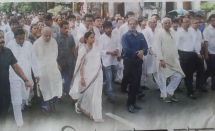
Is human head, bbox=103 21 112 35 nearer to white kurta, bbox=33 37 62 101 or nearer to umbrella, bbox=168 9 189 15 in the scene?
white kurta, bbox=33 37 62 101

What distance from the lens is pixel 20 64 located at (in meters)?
2.54

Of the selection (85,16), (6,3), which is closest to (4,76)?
(6,3)

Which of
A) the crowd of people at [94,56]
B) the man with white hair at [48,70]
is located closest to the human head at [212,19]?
the crowd of people at [94,56]

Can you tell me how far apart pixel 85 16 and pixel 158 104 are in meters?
1.10

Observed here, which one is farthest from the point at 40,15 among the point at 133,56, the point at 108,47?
the point at 133,56

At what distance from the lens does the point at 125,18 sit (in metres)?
2.75

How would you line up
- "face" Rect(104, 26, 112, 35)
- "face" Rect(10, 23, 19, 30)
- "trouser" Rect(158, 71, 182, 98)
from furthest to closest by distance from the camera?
"trouser" Rect(158, 71, 182, 98), "face" Rect(104, 26, 112, 35), "face" Rect(10, 23, 19, 30)

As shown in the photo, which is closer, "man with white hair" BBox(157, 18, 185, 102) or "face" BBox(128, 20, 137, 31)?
"face" BBox(128, 20, 137, 31)

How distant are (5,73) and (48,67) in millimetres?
Result: 370

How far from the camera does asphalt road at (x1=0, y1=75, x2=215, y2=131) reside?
8.55 ft

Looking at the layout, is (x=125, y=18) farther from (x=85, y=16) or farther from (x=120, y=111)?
(x=120, y=111)

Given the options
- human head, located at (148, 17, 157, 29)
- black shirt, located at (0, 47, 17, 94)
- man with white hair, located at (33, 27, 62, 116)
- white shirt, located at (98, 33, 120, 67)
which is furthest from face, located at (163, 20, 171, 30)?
black shirt, located at (0, 47, 17, 94)

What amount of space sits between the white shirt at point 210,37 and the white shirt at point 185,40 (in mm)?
148

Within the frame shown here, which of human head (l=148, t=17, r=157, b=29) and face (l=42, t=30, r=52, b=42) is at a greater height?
human head (l=148, t=17, r=157, b=29)
